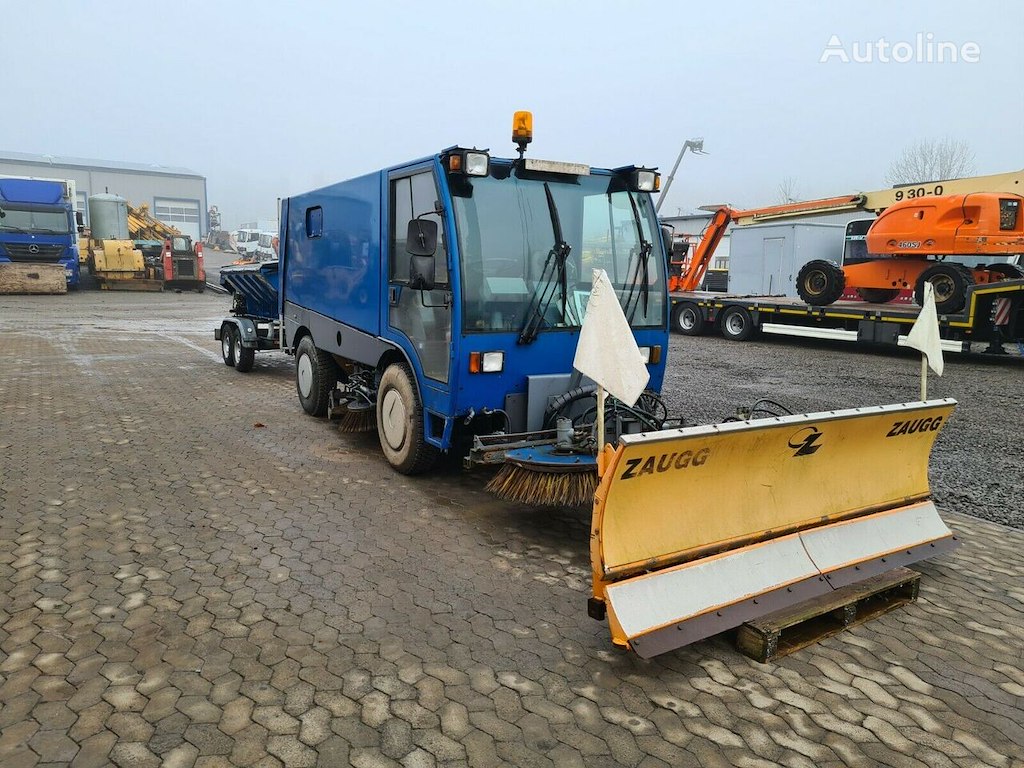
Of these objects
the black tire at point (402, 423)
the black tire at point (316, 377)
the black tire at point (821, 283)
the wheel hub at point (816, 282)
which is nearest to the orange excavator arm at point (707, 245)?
the black tire at point (821, 283)

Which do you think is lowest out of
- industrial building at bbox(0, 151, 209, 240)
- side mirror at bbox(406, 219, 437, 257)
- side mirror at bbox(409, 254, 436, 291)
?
side mirror at bbox(409, 254, 436, 291)

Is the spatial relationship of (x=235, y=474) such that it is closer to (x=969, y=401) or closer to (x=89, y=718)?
(x=89, y=718)

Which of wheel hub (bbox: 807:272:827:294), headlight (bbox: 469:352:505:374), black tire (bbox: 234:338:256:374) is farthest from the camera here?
wheel hub (bbox: 807:272:827:294)

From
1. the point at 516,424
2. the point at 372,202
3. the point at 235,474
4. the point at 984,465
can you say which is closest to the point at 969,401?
the point at 984,465

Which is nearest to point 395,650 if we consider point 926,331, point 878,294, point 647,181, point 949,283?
point 926,331

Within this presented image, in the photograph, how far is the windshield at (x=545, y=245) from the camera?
17.2 feet

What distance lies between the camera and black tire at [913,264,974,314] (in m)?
13.9

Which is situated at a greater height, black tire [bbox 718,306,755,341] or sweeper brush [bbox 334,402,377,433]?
black tire [bbox 718,306,755,341]

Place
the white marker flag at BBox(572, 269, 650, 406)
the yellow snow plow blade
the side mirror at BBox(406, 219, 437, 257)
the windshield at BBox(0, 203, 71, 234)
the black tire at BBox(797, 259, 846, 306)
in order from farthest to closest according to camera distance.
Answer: the windshield at BBox(0, 203, 71, 234), the black tire at BBox(797, 259, 846, 306), the side mirror at BBox(406, 219, 437, 257), the white marker flag at BBox(572, 269, 650, 406), the yellow snow plow blade

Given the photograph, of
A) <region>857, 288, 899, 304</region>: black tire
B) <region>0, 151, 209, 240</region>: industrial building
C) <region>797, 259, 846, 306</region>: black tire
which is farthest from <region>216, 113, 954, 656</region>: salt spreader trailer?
<region>0, 151, 209, 240</region>: industrial building

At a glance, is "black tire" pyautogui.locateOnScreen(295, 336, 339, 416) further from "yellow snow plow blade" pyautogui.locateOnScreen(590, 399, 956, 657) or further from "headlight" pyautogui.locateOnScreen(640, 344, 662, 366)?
"yellow snow plow blade" pyautogui.locateOnScreen(590, 399, 956, 657)

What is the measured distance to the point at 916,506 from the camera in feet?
15.3

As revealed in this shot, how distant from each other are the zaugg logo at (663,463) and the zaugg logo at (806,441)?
65 centimetres

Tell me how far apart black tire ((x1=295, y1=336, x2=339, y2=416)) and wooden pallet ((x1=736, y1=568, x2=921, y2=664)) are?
5690mm
